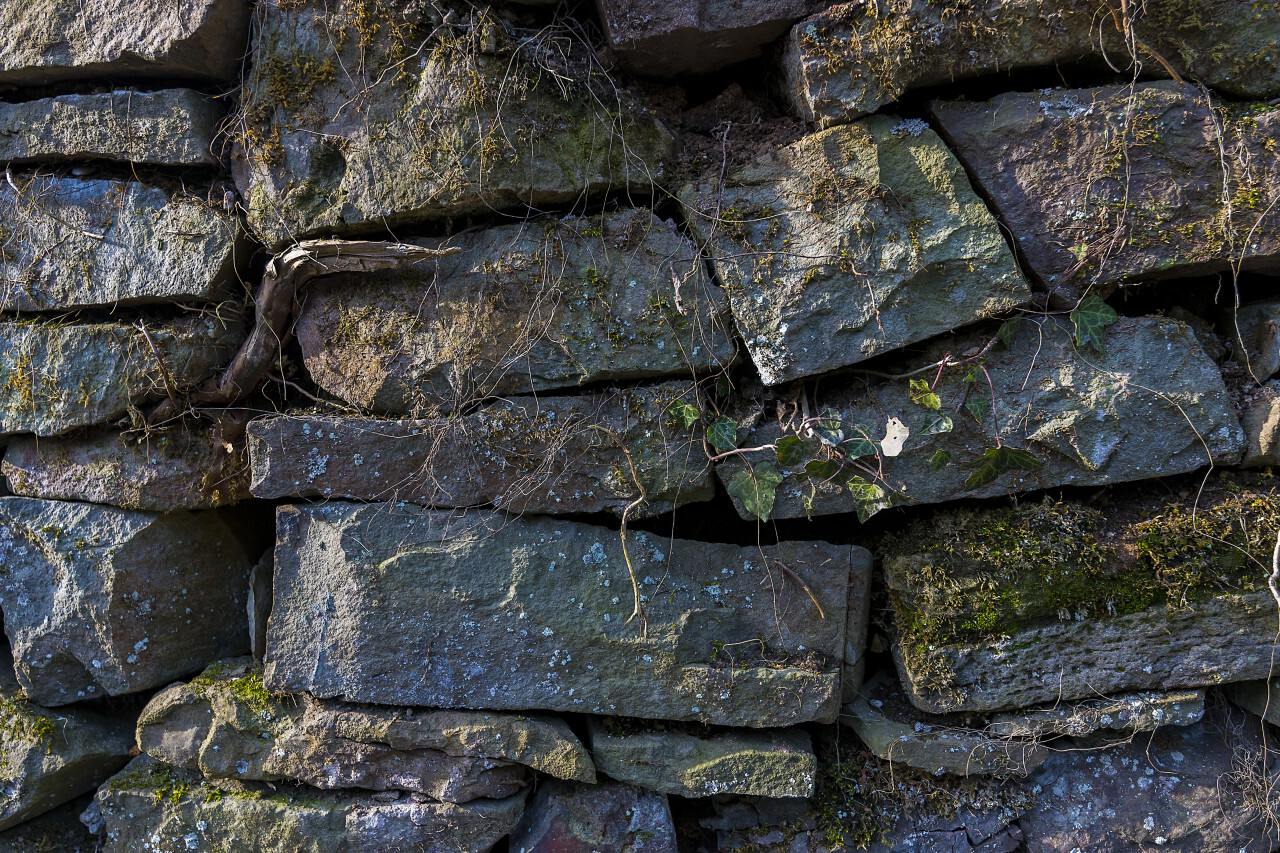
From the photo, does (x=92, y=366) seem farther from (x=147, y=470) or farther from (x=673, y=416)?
(x=673, y=416)

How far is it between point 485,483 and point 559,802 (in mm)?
1317

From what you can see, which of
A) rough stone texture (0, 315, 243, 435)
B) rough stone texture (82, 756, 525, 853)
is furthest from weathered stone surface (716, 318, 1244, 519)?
rough stone texture (0, 315, 243, 435)

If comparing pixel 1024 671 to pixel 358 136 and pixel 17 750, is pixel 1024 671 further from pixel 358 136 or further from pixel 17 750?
pixel 17 750

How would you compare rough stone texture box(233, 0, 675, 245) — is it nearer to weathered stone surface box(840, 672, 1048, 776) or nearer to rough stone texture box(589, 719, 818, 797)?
rough stone texture box(589, 719, 818, 797)

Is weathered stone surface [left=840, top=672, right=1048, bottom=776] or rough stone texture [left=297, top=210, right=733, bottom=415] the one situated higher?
rough stone texture [left=297, top=210, right=733, bottom=415]

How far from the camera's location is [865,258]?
2680mm

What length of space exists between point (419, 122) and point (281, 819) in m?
2.84

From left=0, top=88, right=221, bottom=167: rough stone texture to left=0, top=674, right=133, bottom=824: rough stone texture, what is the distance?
2.44 m

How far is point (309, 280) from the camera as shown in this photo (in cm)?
299

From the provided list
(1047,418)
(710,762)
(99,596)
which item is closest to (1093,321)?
(1047,418)

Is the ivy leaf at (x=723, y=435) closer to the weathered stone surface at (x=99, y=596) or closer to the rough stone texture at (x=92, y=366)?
the rough stone texture at (x=92, y=366)

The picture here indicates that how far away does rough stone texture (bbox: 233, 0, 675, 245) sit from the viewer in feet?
9.11

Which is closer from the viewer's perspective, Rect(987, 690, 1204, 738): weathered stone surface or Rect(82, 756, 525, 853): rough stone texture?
Rect(987, 690, 1204, 738): weathered stone surface

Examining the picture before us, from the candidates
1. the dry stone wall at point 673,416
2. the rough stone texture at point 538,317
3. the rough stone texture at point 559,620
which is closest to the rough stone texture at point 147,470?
the dry stone wall at point 673,416
